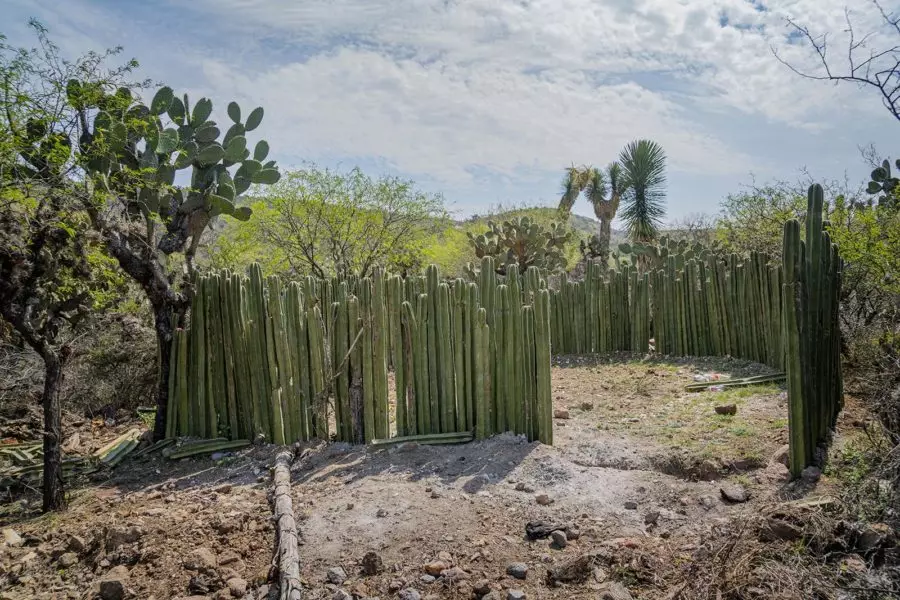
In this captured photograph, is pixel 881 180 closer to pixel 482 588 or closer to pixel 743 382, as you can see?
pixel 743 382

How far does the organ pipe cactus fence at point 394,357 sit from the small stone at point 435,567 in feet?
6.22

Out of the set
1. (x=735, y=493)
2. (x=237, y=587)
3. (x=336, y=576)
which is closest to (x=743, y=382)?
(x=735, y=493)

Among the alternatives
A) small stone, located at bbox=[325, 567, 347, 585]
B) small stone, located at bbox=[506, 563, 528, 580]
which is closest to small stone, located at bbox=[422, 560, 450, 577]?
small stone, located at bbox=[506, 563, 528, 580]

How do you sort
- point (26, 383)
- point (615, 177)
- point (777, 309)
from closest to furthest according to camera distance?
point (26, 383) → point (777, 309) → point (615, 177)

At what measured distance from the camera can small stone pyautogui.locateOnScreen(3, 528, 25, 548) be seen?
13.1 feet

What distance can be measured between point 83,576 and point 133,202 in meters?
3.57

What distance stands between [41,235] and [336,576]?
3356mm

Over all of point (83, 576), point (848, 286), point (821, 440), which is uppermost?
point (848, 286)

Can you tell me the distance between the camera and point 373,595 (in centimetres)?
320

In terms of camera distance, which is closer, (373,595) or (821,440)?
(373,595)

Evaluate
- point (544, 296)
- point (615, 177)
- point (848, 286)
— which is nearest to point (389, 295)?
point (544, 296)

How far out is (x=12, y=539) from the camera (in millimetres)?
4016

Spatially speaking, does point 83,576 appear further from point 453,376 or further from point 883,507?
point 883,507

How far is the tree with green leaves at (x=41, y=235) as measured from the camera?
433 cm
